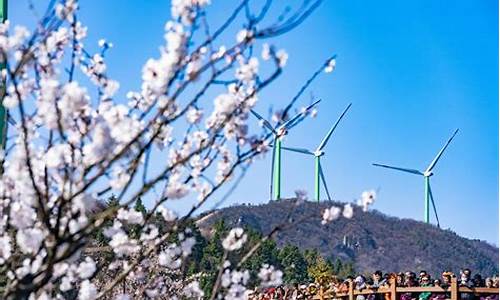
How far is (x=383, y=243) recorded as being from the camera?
97.3 m

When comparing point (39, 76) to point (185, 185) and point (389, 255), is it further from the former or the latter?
point (389, 255)

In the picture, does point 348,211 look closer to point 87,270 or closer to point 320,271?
point 87,270

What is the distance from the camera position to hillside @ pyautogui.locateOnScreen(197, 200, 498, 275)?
301 ft

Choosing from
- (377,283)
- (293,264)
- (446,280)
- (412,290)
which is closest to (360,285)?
(377,283)

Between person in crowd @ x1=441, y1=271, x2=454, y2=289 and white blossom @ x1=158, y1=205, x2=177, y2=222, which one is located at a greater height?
person in crowd @ x1=441, y1=271, x2=454, y2=289

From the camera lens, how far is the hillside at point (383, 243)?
3612 inches

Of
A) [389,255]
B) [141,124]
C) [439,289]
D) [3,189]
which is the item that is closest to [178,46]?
[141,124]

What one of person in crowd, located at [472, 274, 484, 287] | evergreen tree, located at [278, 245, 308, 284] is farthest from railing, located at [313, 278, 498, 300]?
evergreen tree, located at [278, 245, 308, 284]

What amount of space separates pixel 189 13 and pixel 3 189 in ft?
3.62

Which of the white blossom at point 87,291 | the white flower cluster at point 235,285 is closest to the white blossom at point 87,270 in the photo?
the white blossom at point 87,291

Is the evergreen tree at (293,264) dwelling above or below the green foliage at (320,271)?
above

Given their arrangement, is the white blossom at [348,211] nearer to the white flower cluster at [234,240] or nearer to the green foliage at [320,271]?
the white flower cluster at [234,240]

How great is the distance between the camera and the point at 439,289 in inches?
439

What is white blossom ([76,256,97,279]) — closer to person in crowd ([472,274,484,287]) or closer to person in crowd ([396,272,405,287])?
person in crowd ([472,274,484,287])
